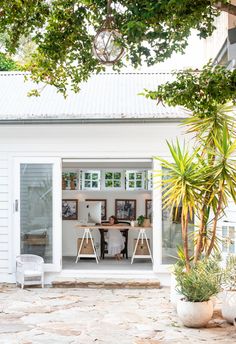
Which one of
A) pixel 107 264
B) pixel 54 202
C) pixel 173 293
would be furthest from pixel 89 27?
pixel 107 264

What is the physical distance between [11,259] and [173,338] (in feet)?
15.1

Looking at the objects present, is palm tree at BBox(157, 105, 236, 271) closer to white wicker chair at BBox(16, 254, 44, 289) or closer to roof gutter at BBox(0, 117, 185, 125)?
roof gutter at BBox(0, 117, 185, 125)

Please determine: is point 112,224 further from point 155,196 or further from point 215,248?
point 215,248

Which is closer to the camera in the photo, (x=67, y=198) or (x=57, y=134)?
(x=57, y=134)

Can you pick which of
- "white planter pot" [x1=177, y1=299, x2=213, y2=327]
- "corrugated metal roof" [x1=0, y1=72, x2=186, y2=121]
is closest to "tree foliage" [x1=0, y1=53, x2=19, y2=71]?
"corrugated metal roof" [x1=0, y1=72, x2=186, y2=121]

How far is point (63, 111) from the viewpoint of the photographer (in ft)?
35.1

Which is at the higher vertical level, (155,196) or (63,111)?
(63,111)

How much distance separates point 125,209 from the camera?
1408 cm

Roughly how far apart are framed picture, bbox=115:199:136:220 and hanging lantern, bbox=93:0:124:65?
29.1 feet

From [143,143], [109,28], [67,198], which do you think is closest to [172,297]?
[143,143]

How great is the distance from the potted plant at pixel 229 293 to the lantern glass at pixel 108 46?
3.59 meters

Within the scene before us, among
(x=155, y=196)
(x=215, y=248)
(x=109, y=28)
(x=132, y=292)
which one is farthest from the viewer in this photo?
(x=155, y=196)

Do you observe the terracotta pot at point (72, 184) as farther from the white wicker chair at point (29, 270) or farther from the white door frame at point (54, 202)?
the white wicker chair at point (29, 270)

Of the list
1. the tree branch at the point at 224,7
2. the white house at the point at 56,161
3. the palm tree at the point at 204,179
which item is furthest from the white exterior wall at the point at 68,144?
the tree branch at the point at 224,7
